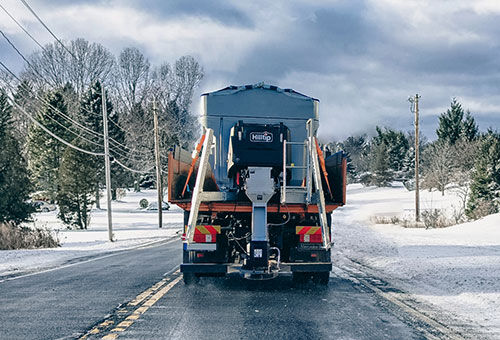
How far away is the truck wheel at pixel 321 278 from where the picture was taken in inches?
347

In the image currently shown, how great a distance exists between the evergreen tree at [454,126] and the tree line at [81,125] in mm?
34011

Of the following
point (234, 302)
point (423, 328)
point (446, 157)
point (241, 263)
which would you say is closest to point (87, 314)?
point (234, 302)

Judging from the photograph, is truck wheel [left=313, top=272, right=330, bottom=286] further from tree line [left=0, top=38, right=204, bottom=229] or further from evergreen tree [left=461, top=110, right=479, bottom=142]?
evergreen tree [left=461, top=110, right=479, bottom=142]

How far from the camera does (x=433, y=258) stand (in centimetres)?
1330

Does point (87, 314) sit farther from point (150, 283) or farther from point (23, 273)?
point (23, 273)

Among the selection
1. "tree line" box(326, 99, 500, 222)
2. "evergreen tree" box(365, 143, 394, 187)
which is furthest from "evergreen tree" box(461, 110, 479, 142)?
"evergreen tree" box(365, 143, 394, 187)

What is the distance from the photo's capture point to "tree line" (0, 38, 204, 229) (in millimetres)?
37488

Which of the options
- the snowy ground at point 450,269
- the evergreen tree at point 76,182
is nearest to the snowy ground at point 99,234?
the evergreen tree at point 76,182

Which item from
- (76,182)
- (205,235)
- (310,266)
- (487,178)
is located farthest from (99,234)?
(487,178)

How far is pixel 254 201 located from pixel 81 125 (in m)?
48.5

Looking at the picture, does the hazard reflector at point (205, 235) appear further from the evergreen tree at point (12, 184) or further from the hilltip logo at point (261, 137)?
the evergreen tree at point (12, 184)

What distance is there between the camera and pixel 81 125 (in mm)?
52688

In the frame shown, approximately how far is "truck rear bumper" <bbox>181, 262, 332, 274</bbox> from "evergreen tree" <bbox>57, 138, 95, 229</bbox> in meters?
31.7

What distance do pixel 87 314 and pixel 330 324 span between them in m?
3.15
